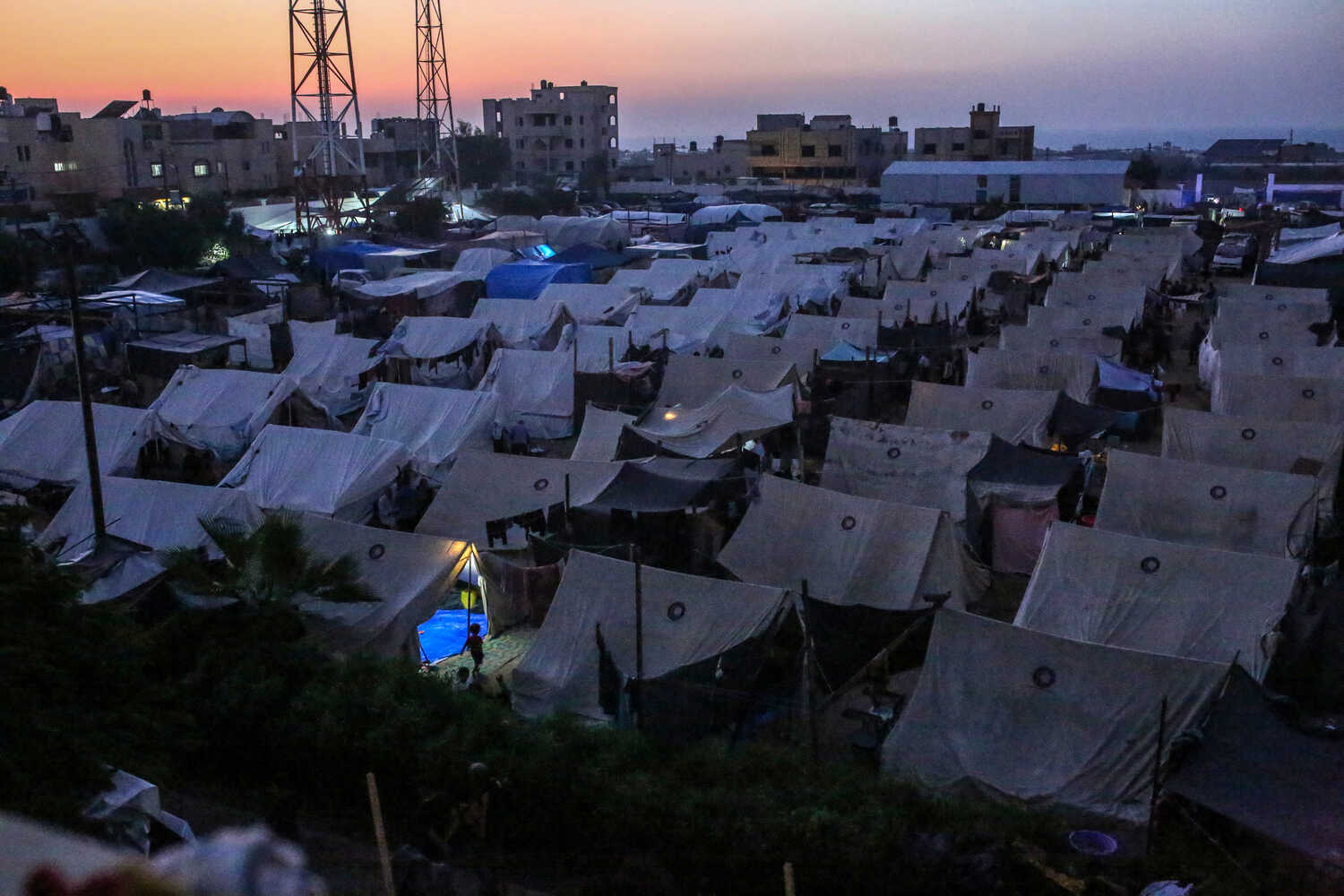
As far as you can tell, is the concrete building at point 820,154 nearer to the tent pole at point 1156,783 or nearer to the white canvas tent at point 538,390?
the white canvas tent at point 538,390

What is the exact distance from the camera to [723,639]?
845cm

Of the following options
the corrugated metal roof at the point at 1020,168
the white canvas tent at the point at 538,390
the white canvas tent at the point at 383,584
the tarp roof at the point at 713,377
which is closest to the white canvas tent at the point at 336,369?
the white canvas tent at the point at 538,390

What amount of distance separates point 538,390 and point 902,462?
663cm

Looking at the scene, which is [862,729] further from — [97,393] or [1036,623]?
[97,393]

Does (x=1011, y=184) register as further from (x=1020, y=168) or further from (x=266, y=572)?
(x=266, y=572)

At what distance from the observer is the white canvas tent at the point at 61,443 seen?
46.9 feet

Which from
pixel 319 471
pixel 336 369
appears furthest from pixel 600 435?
pixel 336 369

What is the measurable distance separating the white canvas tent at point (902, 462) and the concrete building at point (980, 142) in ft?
203

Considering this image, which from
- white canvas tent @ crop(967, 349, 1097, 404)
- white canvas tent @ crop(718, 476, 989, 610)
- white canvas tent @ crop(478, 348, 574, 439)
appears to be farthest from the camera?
white canvas tent @ crop(478, 348, 574, 439)

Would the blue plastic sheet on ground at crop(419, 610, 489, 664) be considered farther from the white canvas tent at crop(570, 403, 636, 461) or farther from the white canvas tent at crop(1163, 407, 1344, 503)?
the white canvas tent at crop(1163, 407, 1344, 503)

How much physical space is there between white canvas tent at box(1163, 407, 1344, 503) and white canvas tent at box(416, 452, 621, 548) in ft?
21.4

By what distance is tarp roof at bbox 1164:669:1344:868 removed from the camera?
243 inches

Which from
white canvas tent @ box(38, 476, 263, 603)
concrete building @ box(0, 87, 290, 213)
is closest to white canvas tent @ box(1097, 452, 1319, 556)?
white canvas tent @ box(38, 476, 263, 603)

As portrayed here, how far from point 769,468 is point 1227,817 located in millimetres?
7745
